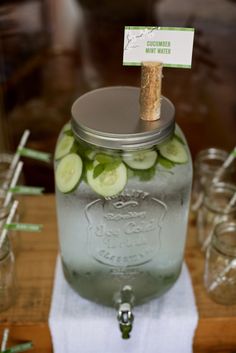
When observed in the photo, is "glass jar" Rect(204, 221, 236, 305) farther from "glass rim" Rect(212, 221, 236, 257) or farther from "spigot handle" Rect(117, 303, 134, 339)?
"spigot handle" Rect(117, 303, 134, 339)

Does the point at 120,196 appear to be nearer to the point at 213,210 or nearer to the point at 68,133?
the point at 68,133

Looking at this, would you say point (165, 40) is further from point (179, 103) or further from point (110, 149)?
point (179, 103)

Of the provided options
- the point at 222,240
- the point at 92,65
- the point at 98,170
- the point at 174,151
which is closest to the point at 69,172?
the point at 98,170

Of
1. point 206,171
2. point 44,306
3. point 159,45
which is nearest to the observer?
point 159,45

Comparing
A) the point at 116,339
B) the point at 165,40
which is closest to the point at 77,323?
the point at 116,339

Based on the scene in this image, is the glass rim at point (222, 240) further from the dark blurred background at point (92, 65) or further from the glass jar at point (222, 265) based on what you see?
the dark blurred background at point (92, 65)

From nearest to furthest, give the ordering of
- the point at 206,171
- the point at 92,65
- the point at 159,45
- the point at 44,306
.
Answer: the point at 159,45
the point at 44,306
the point at 206,171
the point at 92,65

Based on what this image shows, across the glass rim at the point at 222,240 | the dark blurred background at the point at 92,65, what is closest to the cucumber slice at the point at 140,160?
the glass rim at the point at 222,240
